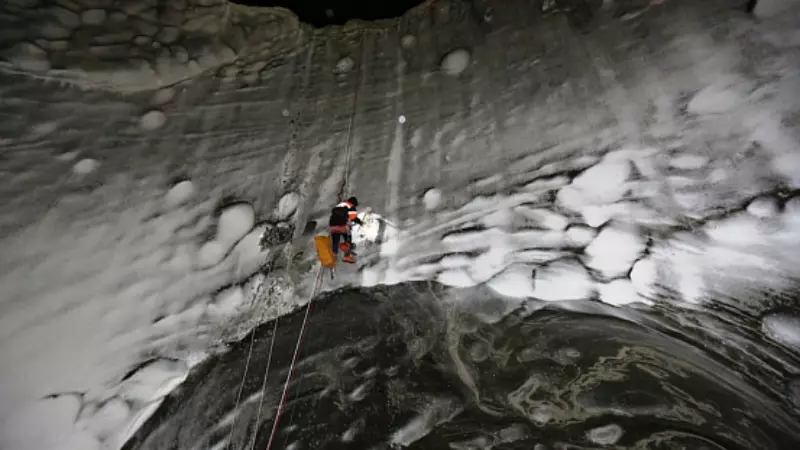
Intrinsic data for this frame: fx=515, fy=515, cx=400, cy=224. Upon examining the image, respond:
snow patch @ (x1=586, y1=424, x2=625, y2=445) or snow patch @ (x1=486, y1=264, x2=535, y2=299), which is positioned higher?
snow patch @ (x1=486, y1=264, x2=535, y2=299)

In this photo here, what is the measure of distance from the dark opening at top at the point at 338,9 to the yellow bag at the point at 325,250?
45.7 inches

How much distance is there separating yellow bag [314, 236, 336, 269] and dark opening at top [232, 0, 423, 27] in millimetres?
1160

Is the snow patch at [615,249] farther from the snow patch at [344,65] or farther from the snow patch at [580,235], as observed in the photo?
the snow patch at [344,65]

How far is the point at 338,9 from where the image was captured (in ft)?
7.63

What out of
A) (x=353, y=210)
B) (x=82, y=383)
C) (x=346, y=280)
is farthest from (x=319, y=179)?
(x=82, y=383)

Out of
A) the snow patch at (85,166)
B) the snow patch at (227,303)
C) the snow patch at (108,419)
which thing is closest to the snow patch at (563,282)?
the snow patch at (227,303)

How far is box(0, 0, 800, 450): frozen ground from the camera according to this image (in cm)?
139

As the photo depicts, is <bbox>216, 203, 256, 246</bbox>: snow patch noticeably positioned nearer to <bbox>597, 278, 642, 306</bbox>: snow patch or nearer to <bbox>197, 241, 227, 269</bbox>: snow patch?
<bbox>197, 241, 227, 269</bbox>: snow patch

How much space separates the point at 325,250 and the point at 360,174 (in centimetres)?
35

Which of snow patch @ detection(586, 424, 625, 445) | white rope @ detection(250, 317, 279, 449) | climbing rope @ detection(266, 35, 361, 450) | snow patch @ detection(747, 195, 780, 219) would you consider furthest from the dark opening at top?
snow patch @ detection(586, 424, 625, 445)

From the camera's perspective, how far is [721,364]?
1.34m

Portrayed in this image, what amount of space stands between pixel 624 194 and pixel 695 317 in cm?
39

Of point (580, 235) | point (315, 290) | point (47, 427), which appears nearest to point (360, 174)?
point (315, 290)

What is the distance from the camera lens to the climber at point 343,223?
1.61 metres
